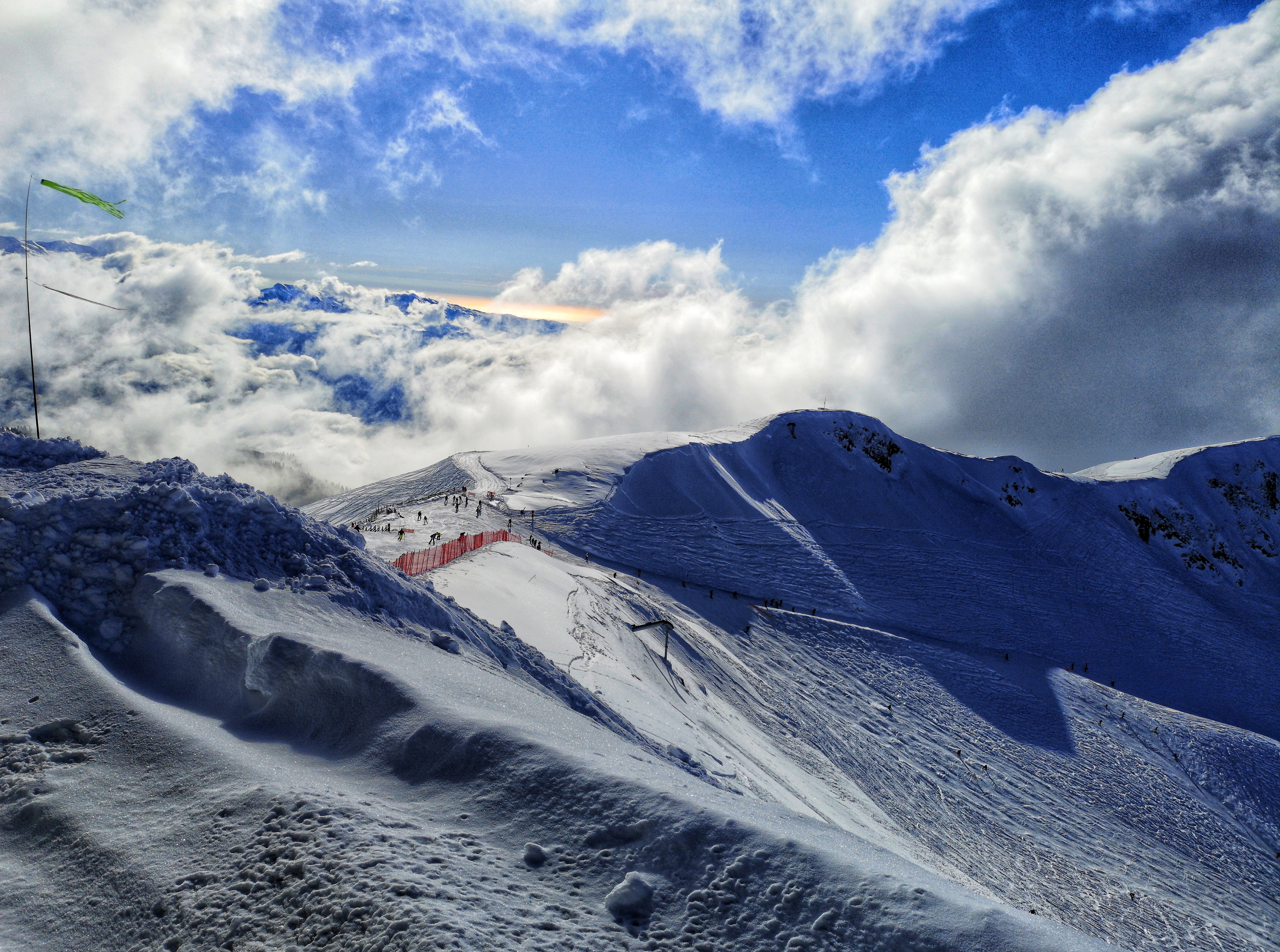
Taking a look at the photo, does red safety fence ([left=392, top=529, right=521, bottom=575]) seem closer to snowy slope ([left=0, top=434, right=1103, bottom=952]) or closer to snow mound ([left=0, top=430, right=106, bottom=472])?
snow mound ([left=0, top=430, right=106, bottom=472])

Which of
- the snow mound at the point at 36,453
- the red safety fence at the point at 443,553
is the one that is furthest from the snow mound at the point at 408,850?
the red safety fence at the point at 443,553

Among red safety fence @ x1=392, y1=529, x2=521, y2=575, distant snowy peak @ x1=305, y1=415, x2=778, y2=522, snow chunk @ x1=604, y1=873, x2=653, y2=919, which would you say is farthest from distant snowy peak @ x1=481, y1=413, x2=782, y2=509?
snow chunk @ x1=604, y1=873, x2=653, y2=919

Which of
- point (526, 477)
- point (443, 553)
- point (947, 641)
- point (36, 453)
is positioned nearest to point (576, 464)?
point (526, 477)

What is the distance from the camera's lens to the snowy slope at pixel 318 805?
4.50 m

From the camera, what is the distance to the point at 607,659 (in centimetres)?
2145

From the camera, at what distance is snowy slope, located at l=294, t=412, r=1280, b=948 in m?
24.1

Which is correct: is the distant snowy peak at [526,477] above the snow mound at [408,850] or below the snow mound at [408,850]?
above

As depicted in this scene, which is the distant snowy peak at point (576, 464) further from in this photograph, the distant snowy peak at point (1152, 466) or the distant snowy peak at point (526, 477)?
the distant snowy peak at point (1152, 466)

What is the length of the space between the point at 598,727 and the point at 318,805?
4.85 m

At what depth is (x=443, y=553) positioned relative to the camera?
2792cm

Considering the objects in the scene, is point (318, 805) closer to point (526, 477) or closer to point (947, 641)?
point (526, 477)

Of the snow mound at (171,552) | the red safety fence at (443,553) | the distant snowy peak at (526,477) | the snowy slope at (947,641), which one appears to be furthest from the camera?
the distant snowy peak at (526,477)

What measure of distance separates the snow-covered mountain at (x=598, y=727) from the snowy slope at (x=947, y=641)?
0.84 ft

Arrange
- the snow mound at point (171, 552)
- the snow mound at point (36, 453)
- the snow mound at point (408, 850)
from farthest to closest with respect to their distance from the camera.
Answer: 1. the snow mound at point (36, 453)
2. the snow mound at point (171, 552)
3. the snow mound at point (408, 850)
